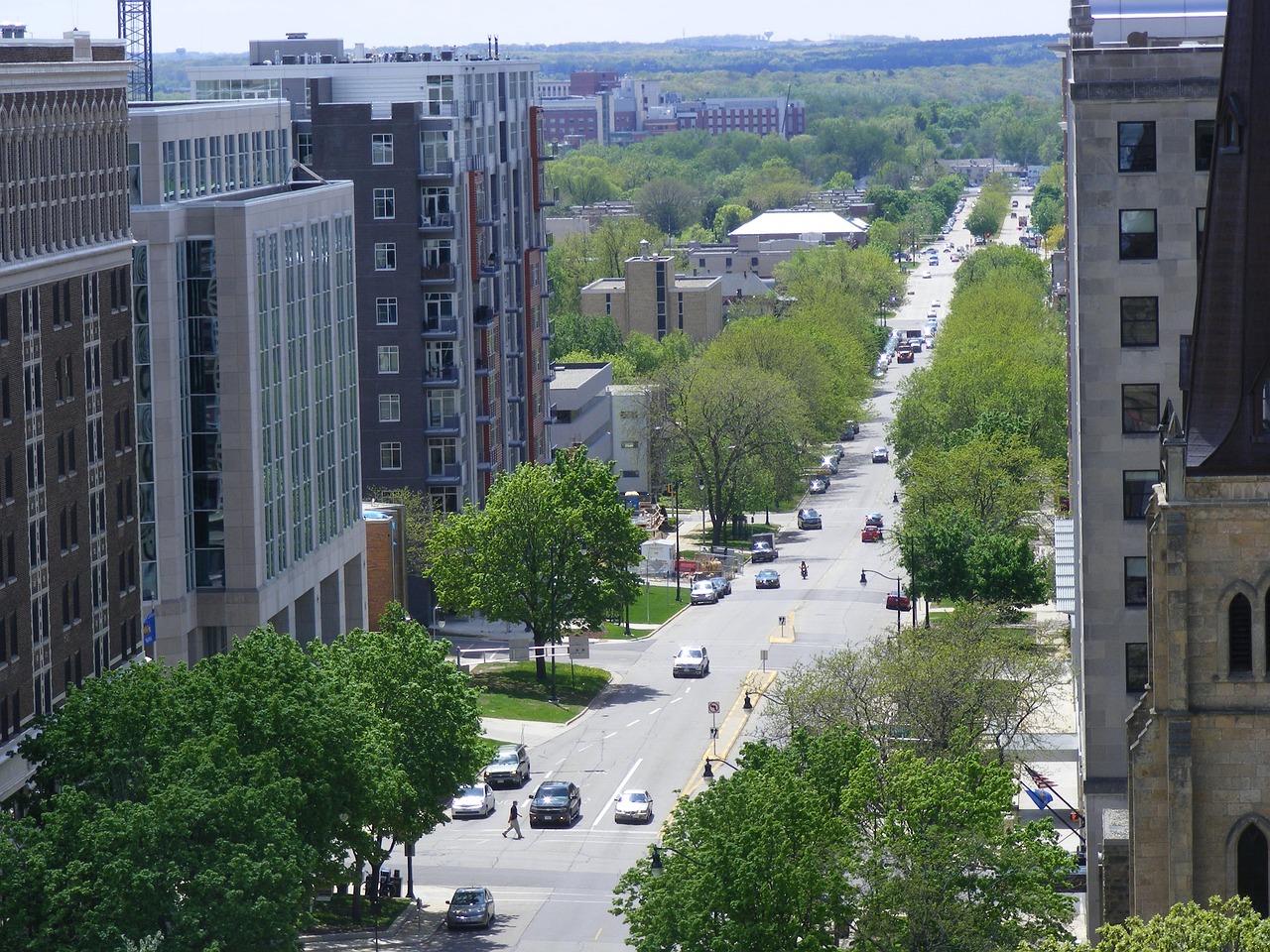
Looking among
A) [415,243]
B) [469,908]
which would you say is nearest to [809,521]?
[415,243]

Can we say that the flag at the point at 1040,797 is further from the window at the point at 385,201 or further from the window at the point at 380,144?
the window at the point at 380,144

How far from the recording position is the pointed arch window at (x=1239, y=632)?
43.1 metres

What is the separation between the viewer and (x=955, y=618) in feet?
309

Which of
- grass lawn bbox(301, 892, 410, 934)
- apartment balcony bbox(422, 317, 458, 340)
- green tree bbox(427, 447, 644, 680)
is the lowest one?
grass lawn bbox(301, 892, 410, 934)

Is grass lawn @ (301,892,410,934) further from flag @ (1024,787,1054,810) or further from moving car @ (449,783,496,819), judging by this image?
flag @ (1024,787,1054,810)

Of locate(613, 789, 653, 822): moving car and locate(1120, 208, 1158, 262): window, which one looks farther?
locate(613, 789, 653, 822): moving car

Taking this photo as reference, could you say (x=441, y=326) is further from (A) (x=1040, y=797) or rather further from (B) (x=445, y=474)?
(A) (x=1040, y=797)

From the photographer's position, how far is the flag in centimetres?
7744

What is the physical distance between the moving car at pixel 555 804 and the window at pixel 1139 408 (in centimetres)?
3561

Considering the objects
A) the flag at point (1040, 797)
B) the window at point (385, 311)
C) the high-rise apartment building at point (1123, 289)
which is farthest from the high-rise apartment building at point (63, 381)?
the window at point (385, 311)

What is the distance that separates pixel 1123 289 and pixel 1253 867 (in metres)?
19.7

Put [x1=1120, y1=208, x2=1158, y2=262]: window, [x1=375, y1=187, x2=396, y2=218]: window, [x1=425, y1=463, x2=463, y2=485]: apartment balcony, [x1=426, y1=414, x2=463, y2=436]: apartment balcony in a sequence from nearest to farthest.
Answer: [x1=1120, y1=208, x2=1158, y2=262]: window → [x1=375, y1=187, x2=396, y2=218]: window → [x1=426, y1=414, x2=463, y2=436]: apartment balcony → [x1=425, y1=463, x2=463, y2=485]: apartment balcony

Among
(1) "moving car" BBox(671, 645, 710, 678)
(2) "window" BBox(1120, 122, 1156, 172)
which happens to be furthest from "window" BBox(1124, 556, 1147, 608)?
(1) "moving car" BBox(671, 645, 710, 678)

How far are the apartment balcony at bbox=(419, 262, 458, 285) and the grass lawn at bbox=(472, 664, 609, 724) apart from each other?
21138mm
